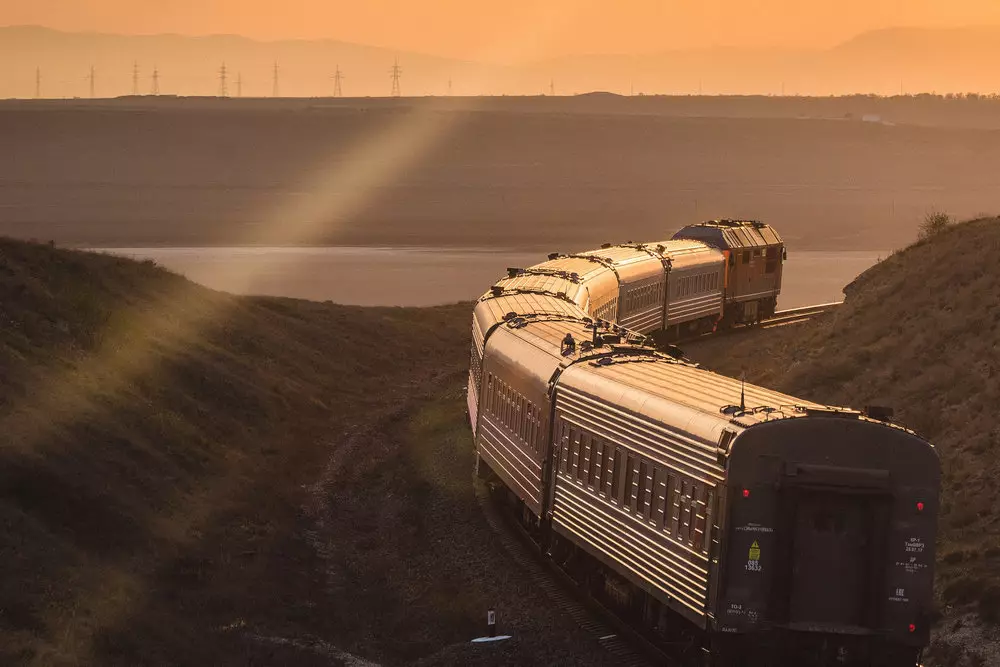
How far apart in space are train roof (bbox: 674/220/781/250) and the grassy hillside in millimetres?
14420

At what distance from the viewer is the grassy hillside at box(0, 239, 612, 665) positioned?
25.1m

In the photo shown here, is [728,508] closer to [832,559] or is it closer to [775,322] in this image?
[832,559]

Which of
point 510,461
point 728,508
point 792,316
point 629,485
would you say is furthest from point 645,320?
point 728,508

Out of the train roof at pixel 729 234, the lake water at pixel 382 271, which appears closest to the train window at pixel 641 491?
the train roof at pixel 729 234

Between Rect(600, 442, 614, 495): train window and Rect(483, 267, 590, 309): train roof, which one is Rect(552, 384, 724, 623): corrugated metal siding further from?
Rect(483, 267, 590, 309): train roof

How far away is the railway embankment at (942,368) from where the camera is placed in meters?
27.6

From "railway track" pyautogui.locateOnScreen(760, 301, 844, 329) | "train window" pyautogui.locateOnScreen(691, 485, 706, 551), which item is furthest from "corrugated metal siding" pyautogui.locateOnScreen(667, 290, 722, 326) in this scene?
"train window" pyautogui.locateOnScreen(691, 485, 706, 551)

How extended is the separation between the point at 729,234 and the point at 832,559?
157ft

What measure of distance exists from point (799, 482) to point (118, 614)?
1057 cm

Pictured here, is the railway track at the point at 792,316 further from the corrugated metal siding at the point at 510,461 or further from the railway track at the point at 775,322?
the corrugated metal siding at the point at 510,461

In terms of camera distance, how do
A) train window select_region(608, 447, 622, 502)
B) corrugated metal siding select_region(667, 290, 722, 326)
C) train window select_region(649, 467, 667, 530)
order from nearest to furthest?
train window select_region(649, 467, 667, 530) < train window select_region(608, 447, 622, 502) < corrugated metal siding select_region(667, 290, 722, 326)

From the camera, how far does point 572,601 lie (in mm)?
27938

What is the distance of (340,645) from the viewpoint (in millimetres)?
25641

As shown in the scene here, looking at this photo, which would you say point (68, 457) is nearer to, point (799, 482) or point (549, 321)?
point (549, 321)
